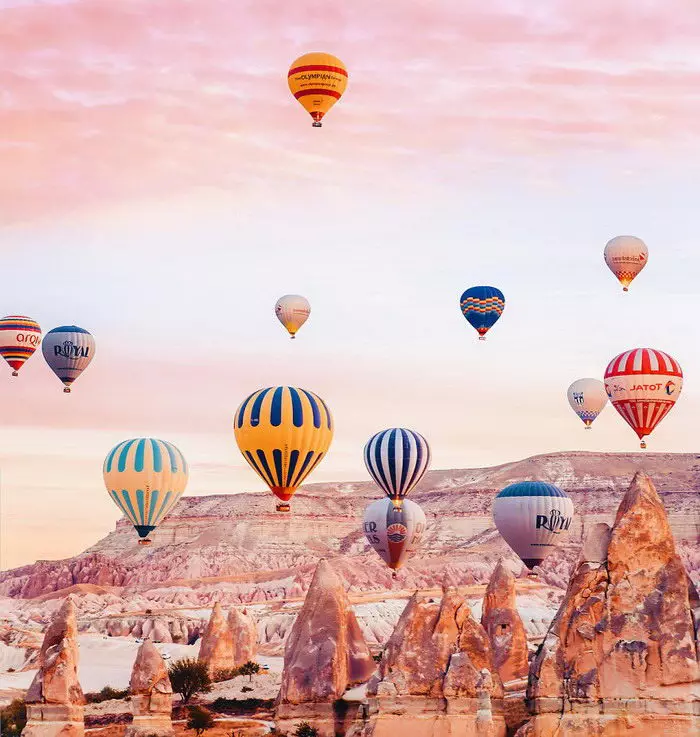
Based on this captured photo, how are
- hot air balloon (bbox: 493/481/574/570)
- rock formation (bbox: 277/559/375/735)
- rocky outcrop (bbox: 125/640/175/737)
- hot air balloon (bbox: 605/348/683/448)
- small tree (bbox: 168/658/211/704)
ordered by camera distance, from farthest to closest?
hot air balloon (bbox: 493/481/574/570) < hot air balloon (bbox: 605/348/683/448) < small tree (bbox: 168/658/211/704) < rocky outcrop (bbox: 125/640/175/737) < rock formation (bbox: 277/559/375/735)

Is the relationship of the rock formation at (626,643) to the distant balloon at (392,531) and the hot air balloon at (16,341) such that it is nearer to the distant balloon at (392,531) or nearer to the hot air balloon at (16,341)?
the distant balloon at (392,531)

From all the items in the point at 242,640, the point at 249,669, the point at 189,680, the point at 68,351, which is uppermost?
the point at 68,351

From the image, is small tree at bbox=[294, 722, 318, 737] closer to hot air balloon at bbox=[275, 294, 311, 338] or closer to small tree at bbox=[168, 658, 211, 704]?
small tree at bbox=[168, 658, 211, 704]

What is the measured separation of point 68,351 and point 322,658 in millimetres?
32056

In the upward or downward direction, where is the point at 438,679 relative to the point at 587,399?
downward

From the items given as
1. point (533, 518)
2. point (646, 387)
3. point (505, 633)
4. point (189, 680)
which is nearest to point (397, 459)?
point (533, 518)

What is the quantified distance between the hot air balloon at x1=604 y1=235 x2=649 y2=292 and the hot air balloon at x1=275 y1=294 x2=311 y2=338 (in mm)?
18496

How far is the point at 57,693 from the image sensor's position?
167ft

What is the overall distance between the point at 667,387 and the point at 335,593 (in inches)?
970

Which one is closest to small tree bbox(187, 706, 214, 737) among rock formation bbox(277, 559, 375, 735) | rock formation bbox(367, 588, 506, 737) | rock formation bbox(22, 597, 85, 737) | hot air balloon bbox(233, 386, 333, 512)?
rock formation bbox(277, 559, 375, 735)

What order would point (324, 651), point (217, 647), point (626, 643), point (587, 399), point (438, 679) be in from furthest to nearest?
point (587, 399)
point (217, 647)
point (324, 651)
point (438, 679)
point (626, 643)

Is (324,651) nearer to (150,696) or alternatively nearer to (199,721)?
(150,696)

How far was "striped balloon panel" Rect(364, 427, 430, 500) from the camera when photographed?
72375 millimetres

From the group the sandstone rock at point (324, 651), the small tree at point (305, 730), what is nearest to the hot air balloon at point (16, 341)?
the sandstone rock at point (324, 651)
